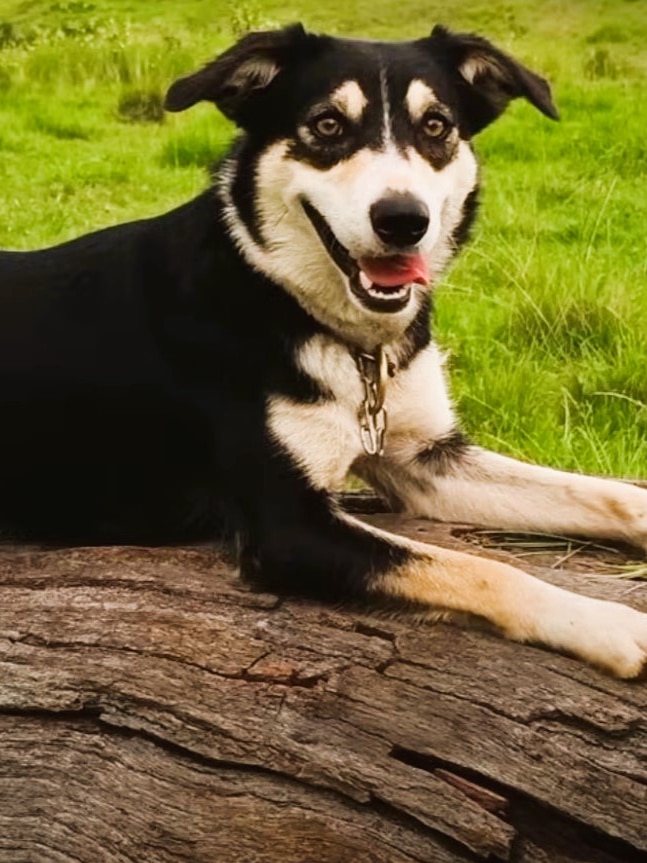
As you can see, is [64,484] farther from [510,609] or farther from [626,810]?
[626,810]

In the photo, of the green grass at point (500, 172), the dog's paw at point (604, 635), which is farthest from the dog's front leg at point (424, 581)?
the green grass at point (500, 172)

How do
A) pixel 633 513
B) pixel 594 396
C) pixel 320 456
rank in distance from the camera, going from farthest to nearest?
pixel 594 396 → pixel 633 513 → pixel 320 456

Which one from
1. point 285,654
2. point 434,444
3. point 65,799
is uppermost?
point 434,444

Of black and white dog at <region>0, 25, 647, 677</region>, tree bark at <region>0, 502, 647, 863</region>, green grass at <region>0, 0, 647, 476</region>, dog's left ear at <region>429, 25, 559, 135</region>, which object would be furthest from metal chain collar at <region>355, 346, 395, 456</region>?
green grass at <region>0, 0, 647, 476</region>

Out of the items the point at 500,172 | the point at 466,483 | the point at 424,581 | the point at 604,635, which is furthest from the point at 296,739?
the point at 500,172

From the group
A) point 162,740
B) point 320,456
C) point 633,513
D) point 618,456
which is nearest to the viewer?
point 162,740

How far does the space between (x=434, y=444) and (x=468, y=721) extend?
101cm

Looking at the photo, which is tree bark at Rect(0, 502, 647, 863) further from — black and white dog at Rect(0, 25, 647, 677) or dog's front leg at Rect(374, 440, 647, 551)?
dog's front leg at Rect(374, 440, 647, 551)

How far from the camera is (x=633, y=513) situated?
3.41 meters

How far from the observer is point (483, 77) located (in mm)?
3578

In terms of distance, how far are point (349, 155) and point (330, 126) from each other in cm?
10

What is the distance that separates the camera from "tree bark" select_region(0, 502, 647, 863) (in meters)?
2.70

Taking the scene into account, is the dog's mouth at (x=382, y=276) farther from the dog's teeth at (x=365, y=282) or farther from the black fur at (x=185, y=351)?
the black fur at (x=185, y=351)

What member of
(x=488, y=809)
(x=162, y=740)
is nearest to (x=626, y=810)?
(x=488, y=809)
